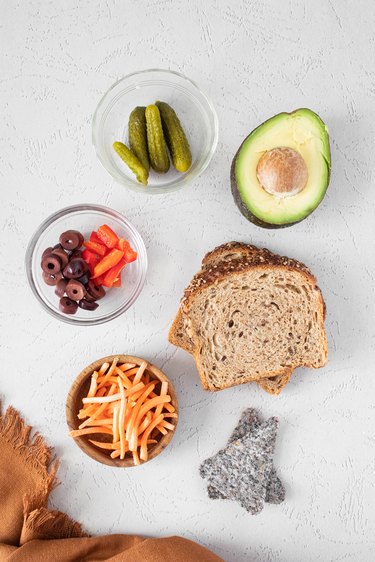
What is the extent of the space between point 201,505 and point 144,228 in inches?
34.9

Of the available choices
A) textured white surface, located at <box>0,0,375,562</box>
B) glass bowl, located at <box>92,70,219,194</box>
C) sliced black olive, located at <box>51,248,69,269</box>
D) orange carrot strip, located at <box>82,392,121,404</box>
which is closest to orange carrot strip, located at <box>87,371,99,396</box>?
orange carrot strip, located at <box>82,392,121,404</box>

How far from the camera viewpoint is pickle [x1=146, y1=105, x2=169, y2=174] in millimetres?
1966

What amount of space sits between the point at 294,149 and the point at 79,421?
101 cm

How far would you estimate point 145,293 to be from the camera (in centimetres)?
215

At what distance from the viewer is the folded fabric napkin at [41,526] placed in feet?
6.91

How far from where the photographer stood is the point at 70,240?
6.53 ft

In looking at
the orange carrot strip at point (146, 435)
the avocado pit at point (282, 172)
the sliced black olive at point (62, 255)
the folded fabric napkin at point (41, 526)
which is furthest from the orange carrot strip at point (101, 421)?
the avocado pit at point (282, 172)

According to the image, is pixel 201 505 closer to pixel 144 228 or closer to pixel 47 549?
pixel 47 549

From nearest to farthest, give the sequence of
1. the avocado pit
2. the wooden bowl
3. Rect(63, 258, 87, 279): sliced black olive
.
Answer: the avocado pit
Rect(63, 258, 87, 279): sliced black olive
the wooden bowl

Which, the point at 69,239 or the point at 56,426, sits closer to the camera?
the point at 69,239

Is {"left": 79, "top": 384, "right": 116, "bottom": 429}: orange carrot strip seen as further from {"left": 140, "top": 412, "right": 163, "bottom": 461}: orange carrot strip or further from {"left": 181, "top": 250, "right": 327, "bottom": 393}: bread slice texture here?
{"left": 181, "top": 250, "right": 327, "bottom": 393}: bread slice texture

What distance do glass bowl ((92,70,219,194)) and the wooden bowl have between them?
52 centimetres

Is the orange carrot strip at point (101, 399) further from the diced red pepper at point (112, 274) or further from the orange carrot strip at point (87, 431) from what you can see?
the diced red pepper at point (112, 274)

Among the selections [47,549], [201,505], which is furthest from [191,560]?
[47,549]
